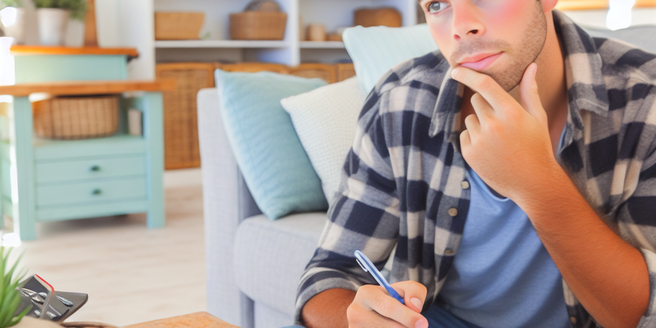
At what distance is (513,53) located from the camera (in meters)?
0.79

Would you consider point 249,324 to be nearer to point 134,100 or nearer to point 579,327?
point 579,327

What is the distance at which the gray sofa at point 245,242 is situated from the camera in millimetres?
1346

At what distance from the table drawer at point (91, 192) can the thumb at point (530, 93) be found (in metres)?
2.42

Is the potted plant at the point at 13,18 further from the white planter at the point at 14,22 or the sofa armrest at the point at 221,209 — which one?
the sofa armrest at the point at 221,209

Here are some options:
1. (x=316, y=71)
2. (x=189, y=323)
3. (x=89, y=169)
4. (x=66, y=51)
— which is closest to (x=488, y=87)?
(x=189, y=323)

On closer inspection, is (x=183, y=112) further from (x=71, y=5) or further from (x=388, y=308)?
(x=388, y=308)

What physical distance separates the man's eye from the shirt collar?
0.11m

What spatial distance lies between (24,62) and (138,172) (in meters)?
1.03

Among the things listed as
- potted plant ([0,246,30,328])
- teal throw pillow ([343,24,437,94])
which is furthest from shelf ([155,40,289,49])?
potted plant ([0,246,30,328])

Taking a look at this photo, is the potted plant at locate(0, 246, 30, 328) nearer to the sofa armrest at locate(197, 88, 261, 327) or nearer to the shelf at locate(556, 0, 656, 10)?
the sofa armrest at locate(197, 88, 261, 327)

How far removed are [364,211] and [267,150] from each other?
0.55 meters

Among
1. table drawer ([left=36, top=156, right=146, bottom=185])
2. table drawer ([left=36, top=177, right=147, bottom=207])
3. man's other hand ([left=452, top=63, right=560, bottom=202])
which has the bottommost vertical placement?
table drawer ([left=36, top=177, right=147, bottom=207])

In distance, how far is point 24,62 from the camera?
3.42 meters

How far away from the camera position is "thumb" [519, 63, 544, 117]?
0.73m
